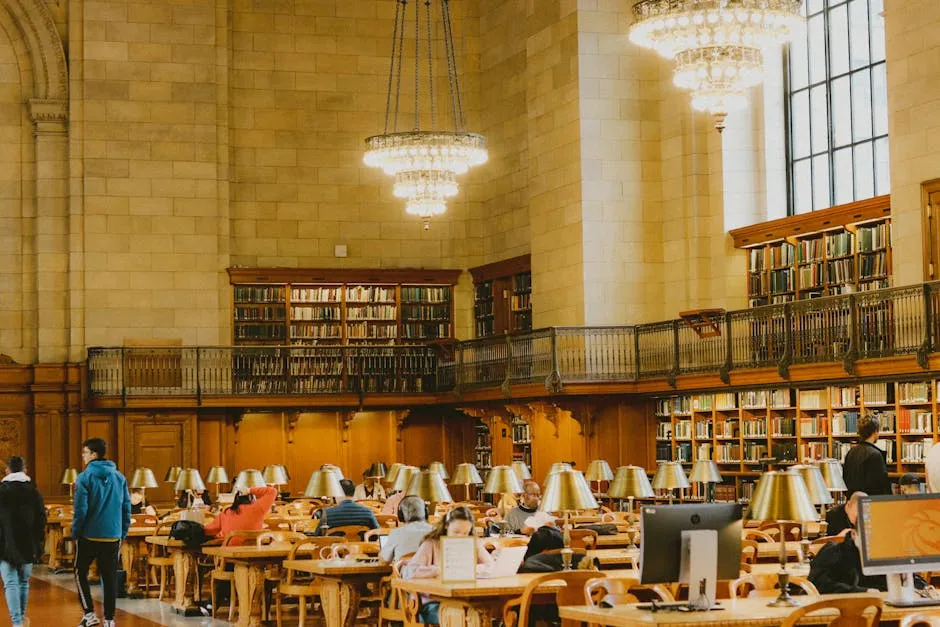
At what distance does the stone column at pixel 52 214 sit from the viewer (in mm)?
23375

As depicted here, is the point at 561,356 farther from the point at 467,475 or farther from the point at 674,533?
the point at 674,533

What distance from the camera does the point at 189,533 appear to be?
1229cm

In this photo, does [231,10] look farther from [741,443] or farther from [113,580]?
[113,580]

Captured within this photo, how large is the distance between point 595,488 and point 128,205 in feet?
26.8

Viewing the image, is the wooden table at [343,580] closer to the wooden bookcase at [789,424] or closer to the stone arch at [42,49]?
the wooden bookcase at [789,424]

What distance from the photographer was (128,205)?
23.3 meters

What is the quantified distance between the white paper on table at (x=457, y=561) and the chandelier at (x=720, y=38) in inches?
279

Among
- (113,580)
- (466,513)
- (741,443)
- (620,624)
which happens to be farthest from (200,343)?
(620,624)

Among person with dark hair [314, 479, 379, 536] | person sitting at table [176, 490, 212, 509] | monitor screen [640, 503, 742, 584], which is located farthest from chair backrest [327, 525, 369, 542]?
monitor screen [640, 503, 742, 584]

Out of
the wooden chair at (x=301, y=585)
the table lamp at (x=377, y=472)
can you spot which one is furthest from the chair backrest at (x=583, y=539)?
the table lamp at (x=377, y=472)

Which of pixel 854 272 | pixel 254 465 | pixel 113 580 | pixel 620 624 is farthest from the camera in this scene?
pixel 254 465

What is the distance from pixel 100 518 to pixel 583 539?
3312 millimetres

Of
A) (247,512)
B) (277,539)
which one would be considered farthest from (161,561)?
(277,539)

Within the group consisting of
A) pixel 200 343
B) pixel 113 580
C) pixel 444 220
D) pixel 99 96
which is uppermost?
pixel 99 96
